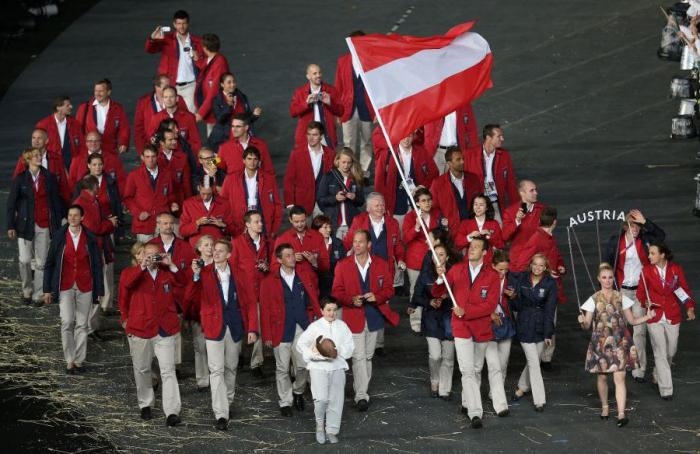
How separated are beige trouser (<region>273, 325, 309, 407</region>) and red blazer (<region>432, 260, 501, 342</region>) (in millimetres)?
1709

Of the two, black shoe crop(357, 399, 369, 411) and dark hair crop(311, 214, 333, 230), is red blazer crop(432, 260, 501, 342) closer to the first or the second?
black shoe crop(357, 399, 369, 411)

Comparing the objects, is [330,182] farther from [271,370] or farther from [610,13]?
[610,13]

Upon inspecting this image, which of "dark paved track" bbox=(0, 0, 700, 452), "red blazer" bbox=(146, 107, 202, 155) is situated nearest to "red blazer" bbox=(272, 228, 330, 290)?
"dark paved track" bbox=(0, 0, 700, 452)

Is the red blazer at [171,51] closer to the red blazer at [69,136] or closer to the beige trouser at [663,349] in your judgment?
the red blazer at [69,136]

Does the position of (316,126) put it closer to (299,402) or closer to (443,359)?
(443,359)

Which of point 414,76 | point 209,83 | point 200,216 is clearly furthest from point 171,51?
point 414,76

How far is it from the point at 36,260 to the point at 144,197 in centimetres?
165

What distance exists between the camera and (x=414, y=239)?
18672 mm

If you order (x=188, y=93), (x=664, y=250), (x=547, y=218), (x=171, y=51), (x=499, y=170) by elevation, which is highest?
(x=171, y=51)

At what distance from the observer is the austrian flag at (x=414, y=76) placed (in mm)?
17156

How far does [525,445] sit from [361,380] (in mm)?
2047

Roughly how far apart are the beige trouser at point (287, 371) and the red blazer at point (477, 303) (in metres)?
1.71

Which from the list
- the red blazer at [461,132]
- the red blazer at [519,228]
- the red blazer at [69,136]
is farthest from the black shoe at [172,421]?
the red blazer at [461,132]

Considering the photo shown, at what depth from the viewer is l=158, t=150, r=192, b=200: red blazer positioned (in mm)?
20000
